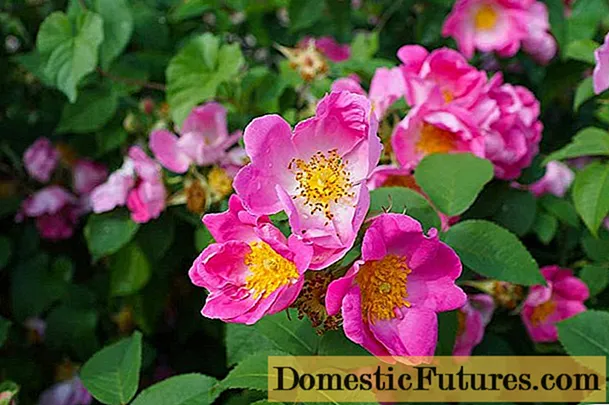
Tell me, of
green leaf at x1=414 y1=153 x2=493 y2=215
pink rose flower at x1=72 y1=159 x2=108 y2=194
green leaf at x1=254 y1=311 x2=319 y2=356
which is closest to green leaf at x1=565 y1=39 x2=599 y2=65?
green leaf at x1=414 y1=153 x2=493 y2=215

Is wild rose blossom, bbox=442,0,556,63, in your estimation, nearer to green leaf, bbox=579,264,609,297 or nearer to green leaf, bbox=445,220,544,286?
green leaf, bbox=579,264,609,297

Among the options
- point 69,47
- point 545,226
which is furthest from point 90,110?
point 545,226

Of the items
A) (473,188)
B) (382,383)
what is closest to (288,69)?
(473,188)

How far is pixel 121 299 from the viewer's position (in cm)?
151

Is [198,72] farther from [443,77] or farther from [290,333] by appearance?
[290,333]

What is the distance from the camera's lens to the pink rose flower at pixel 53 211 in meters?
1.52

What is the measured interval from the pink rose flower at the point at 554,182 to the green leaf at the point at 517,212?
97 mm

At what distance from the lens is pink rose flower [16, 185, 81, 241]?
4.98 feet

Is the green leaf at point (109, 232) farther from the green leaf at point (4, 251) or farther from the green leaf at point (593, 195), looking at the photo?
the green leaf at point (593, 195)

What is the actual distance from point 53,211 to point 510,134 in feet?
2.85

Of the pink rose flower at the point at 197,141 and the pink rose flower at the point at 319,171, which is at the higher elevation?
the pink rose flower at the point at 319,171

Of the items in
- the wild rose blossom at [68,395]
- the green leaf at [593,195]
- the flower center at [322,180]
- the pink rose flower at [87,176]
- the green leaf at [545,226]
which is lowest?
the wild rose blossom at [68,395]

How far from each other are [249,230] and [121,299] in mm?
783

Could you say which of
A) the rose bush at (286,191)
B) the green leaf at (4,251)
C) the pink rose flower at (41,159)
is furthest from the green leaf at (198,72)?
the green leaf at (4,251)
